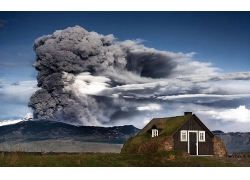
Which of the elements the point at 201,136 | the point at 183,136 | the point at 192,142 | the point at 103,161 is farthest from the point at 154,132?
the point at 103,161

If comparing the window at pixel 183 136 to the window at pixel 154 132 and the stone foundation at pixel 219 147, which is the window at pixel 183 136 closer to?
the stone foundation at pixel 219 147

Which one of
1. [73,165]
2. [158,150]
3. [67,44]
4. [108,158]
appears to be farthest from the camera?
[67,44]

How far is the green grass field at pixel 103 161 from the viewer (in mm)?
34500

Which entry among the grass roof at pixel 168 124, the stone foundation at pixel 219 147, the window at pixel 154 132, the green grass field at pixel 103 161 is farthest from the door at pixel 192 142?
the green grass field at pixel 103 161

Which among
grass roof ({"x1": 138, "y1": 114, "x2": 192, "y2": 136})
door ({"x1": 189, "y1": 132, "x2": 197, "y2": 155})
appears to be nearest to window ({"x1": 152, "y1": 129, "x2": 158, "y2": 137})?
grass roof ({"x1": 138, "y1": 114, "x2": 192, "y2": 136})

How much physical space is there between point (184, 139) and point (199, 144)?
1803 mm

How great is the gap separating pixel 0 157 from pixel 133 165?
1076 cm

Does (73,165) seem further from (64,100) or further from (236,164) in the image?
(64,100)

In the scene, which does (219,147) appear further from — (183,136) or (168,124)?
(168,124)

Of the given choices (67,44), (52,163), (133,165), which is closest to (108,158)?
(133,165)

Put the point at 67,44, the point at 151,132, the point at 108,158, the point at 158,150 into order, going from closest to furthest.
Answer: the point at 108,158 → the point at 158,150 → the point at 151,132 → the point at 67,44

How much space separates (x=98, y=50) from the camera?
2749 inches

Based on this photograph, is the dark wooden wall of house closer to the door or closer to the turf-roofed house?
the turf-roofed house

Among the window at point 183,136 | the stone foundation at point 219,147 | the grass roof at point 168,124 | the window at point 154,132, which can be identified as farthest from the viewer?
the window at point 154,132
